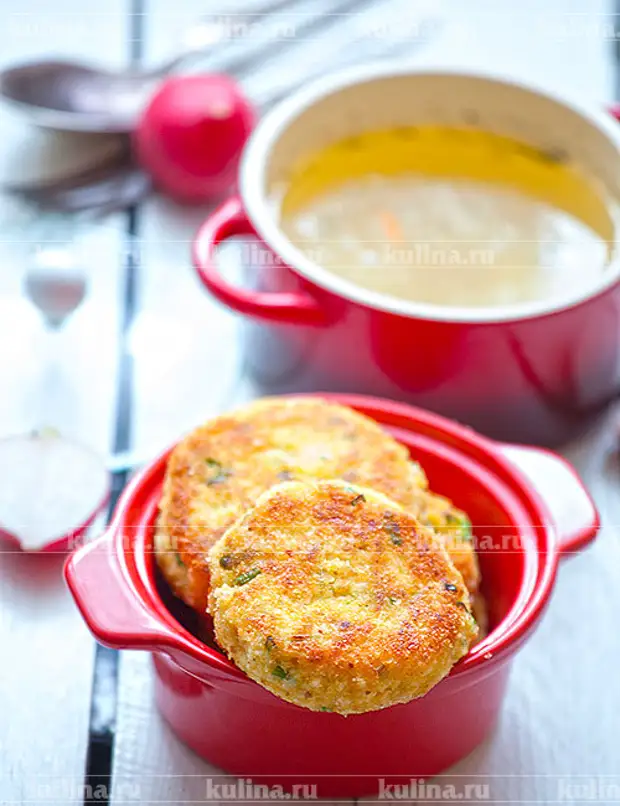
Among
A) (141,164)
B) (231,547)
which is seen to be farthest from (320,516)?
(141,164)

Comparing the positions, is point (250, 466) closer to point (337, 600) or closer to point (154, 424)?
point (337, 600)

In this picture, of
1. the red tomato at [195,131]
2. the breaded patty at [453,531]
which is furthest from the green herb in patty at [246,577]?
the red tomato at [195,131]

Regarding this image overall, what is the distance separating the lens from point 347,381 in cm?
115

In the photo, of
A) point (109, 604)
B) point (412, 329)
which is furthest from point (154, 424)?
point (109, 604)

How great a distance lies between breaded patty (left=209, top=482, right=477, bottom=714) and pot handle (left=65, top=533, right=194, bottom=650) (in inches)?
1.8

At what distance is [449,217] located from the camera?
1271mm

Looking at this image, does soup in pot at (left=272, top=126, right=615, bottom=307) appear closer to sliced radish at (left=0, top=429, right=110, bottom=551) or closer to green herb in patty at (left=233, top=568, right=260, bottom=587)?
sliced radish at (left=0, top=429, right=110, bottom=551)

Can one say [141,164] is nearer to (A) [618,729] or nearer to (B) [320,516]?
(B) [320,516]

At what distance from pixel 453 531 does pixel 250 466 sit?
0.16m

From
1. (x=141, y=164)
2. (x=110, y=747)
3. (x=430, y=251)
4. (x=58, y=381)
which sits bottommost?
(x=110, y=747)

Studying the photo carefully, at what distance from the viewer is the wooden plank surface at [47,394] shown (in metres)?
0.94

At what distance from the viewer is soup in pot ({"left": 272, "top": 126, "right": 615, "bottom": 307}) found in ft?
3.95

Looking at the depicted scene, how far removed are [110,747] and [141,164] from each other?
2.37ft

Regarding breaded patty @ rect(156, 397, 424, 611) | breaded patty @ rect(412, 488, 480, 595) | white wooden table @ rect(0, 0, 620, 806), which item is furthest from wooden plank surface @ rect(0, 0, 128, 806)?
breaded patty @ rect(412, 488, 480, 595)
